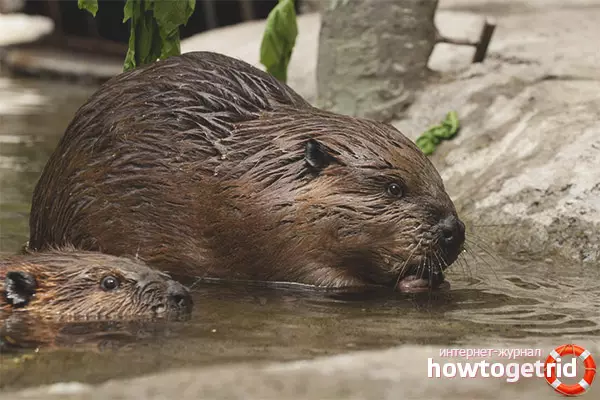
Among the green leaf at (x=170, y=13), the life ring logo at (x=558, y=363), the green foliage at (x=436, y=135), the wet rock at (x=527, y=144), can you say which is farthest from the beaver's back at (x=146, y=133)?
the life ring logo at (x=558, y=363)

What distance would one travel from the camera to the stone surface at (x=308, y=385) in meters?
3.26

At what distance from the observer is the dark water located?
364cm

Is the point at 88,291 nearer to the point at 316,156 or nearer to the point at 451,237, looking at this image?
the point at 316,156

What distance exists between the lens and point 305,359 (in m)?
3.59

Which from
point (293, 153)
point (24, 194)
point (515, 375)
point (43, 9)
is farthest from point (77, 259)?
point (43, 9)

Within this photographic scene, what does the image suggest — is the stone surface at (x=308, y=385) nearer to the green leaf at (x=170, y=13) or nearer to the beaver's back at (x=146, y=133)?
the beaver's back at (x=146, y=133)

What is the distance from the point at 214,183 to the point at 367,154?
706mm

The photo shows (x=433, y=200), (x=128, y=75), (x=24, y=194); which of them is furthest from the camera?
(x=24, y=194)

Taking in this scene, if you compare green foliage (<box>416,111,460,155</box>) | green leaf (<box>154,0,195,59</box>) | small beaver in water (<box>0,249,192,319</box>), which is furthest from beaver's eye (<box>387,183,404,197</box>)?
green foliage (<box>416,111,460,155</box>)

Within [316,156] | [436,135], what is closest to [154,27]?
[316,156]

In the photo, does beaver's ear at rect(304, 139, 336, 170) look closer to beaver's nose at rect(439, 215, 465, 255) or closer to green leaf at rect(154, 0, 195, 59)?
beaver's nose at rect(439, 215, 465, 255)

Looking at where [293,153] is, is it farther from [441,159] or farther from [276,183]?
[441,159]

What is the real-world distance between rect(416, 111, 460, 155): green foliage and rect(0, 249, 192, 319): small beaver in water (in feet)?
9.81

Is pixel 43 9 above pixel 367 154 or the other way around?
the other way around
